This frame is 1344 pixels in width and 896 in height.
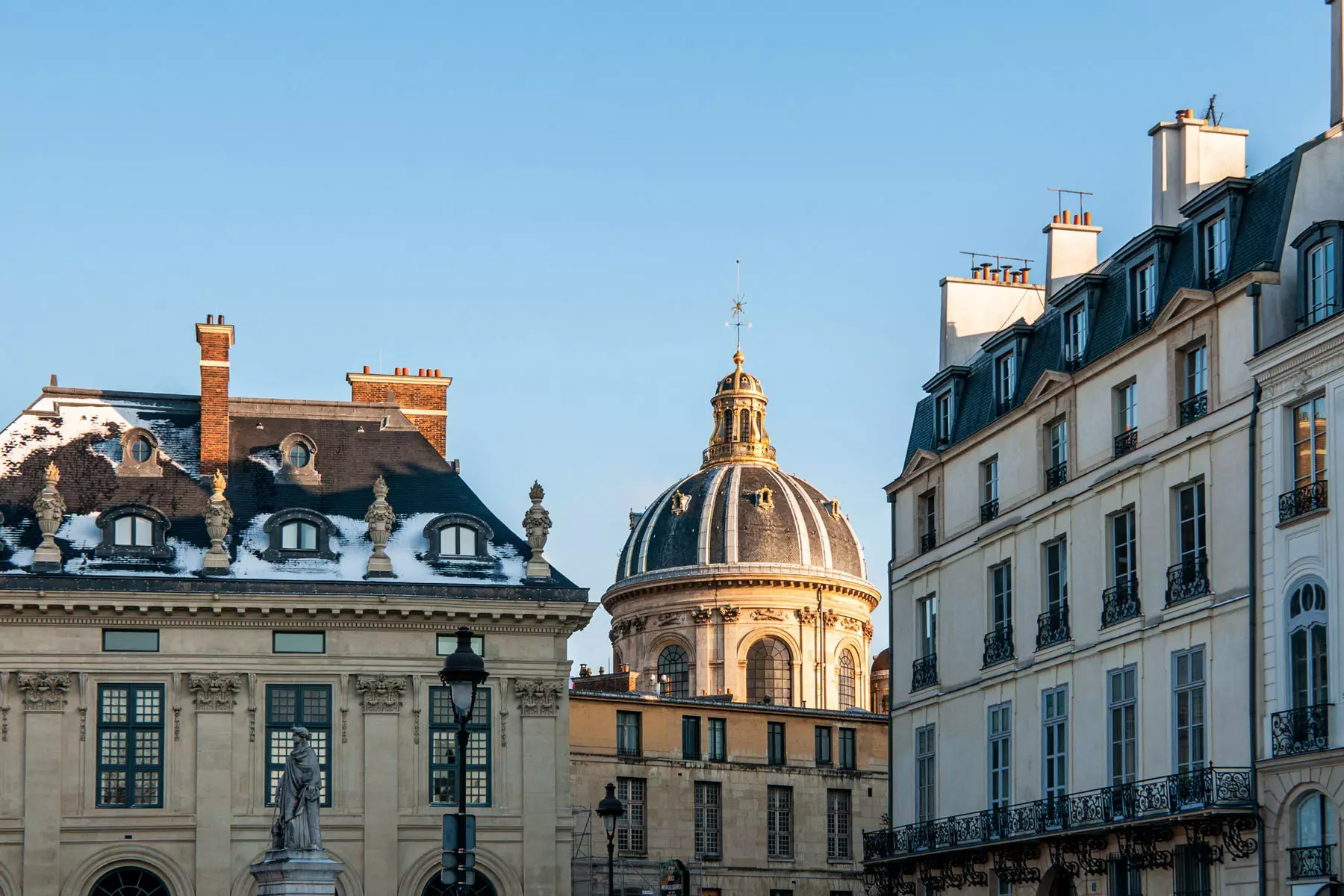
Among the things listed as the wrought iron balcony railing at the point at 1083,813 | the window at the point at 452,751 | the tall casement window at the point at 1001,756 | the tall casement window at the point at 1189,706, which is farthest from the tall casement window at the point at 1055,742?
the window at the point at 452,751

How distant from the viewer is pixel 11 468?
169ft

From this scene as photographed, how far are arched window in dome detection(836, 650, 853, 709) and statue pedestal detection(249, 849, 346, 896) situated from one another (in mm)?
63968

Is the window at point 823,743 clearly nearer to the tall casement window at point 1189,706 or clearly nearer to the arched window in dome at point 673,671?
the arched window in dome at point 673,671

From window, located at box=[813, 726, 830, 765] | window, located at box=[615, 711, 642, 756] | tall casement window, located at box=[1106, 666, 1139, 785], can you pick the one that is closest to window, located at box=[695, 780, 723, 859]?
window, located at box=[615, 711, 642, 756]

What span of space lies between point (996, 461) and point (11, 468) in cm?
2269

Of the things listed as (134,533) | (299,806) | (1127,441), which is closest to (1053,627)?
(1127,441)

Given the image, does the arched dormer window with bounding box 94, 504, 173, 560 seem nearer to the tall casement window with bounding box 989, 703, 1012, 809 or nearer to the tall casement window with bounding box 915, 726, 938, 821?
the tall casement window with bounding box 915, 726, 938, 821

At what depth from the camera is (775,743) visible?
7025 cm

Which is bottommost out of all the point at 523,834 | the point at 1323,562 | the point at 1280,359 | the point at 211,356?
the point at 523,834

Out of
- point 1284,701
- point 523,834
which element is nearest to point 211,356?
point 523,834

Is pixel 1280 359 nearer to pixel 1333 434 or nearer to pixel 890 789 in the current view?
pixel 1333 434

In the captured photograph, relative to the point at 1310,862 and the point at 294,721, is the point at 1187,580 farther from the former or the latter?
the point at 294,721

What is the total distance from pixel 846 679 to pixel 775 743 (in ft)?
81.9

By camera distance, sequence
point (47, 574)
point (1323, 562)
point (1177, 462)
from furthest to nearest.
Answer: point (47, 574), point (1177, 462), point (1323, 562)
